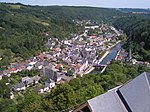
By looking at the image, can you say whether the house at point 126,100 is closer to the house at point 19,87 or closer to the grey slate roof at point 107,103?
the grey slate roof at point 107,103

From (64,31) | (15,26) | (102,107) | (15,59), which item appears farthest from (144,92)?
(64,31)

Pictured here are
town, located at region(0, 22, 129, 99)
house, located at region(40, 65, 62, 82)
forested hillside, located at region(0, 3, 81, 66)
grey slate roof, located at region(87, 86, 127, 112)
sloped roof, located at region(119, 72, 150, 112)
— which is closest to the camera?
grey slate roof, located at region(87, 86, 127, 112)

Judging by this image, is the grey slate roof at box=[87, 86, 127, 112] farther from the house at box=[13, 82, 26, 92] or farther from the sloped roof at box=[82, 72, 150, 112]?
the house at box=[13, 82, 26, 92]

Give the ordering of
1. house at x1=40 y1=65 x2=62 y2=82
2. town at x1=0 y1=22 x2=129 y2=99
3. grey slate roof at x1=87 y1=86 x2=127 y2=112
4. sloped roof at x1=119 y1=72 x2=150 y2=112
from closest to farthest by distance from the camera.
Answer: grey slate roof at x1=87 y1=86 x2=127 y2=112 → sloped roof at x1=119 y1=72 x2=150 y2=112 → town at x1=0 y1=22 x2=129 y2=99 → house at x1=40 y1=65 x2=62 y2=82

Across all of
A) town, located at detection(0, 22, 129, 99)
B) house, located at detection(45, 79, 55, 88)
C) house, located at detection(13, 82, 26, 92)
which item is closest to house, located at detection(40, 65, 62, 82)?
town, located at detection(0, 22, 129, 99)

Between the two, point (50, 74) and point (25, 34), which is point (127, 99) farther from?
point (25, 34)

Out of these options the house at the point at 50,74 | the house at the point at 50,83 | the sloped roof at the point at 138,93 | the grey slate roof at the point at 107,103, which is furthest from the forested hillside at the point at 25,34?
the grey slate roof at the point at 107,103

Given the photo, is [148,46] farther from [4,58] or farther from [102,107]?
[102,107]

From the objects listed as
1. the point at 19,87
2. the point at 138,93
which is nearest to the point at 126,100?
the point at 138,93
